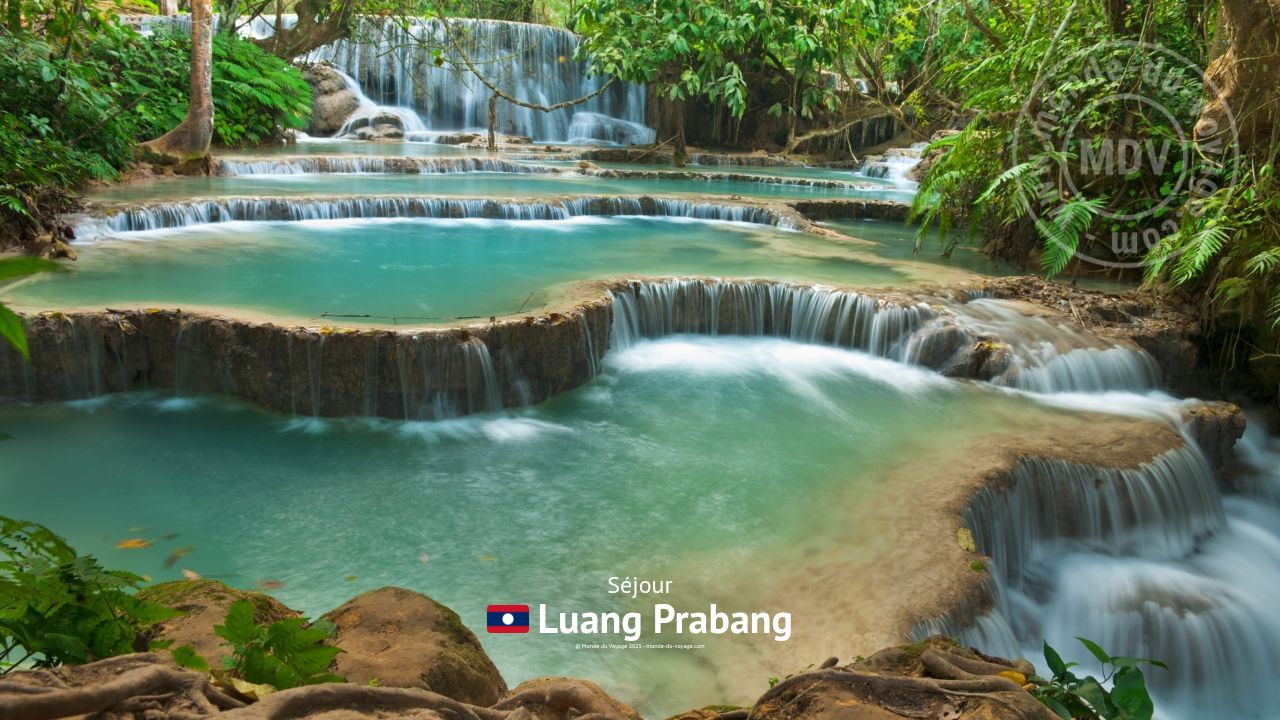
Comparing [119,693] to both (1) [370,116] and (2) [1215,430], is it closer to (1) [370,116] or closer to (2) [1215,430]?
(2) [1215,430]

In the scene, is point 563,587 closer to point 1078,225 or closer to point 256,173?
point 1078,225

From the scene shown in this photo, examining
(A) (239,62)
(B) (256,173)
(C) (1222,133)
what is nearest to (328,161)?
(B) (256,173)

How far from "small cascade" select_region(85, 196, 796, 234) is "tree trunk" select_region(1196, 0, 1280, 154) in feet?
17.9

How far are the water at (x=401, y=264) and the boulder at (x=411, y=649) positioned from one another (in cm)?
397

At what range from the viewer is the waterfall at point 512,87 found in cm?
2241

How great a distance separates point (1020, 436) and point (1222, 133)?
3427 millimetres

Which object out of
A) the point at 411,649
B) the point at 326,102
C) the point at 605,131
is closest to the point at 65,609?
the point at 411,649

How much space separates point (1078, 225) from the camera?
25.3 feet

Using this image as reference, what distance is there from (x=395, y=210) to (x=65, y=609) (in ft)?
31.3

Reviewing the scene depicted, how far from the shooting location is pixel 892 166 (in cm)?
2008

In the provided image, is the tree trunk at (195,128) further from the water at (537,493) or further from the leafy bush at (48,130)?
the water at (537,493)

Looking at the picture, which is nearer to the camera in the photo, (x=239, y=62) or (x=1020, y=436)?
(x=1020, y=436)

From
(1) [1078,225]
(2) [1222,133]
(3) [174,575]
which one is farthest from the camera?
(1) [1078,225]

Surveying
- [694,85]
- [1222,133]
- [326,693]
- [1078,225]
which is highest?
[694,85]
